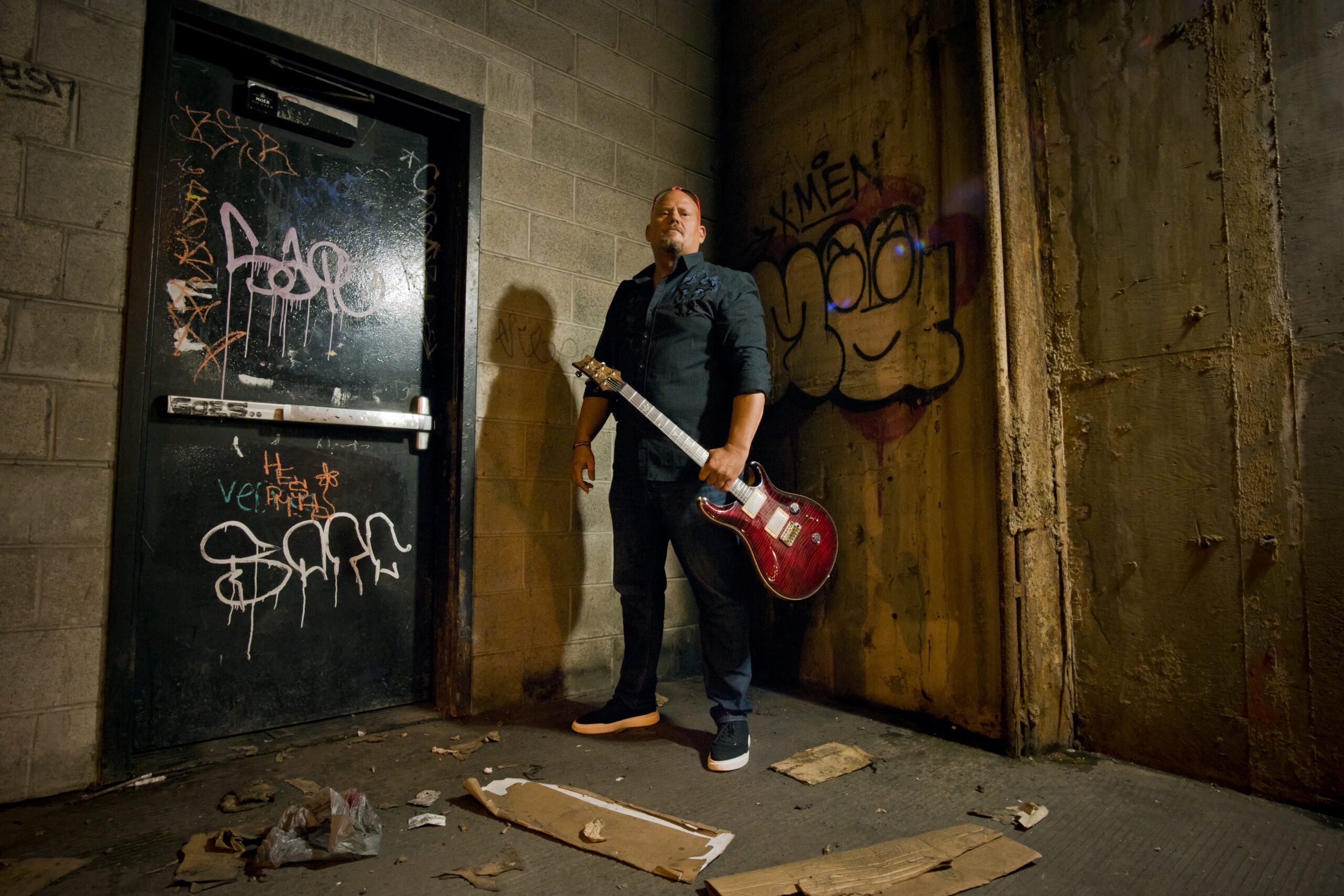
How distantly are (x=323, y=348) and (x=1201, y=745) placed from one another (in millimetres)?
2817

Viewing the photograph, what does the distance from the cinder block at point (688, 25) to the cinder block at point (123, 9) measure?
→ 6.18ft

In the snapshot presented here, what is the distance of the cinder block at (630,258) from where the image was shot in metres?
2.68

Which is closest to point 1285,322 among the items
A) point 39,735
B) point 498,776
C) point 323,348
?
point 498,776

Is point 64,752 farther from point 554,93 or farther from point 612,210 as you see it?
point 554,93

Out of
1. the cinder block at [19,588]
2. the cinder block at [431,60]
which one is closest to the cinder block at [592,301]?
the cinder block at [431,60]

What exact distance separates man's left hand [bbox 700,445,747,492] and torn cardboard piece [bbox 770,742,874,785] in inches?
31.1

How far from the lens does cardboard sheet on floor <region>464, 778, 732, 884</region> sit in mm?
1336

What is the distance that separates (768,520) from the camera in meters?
2.03

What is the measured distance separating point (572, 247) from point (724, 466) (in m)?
1.20

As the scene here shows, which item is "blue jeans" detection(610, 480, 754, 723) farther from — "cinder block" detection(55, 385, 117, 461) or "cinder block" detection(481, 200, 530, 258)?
"cinder block" detection(55, 385, 117, 461)

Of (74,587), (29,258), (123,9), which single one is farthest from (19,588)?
(123,9)

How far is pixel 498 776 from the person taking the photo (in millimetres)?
1753

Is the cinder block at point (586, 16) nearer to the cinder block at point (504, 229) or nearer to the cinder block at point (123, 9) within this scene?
the cinder block at point (504, 229)

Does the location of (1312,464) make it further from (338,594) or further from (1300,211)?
(338,594)
